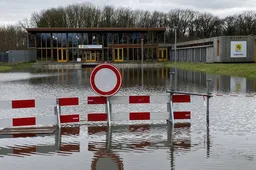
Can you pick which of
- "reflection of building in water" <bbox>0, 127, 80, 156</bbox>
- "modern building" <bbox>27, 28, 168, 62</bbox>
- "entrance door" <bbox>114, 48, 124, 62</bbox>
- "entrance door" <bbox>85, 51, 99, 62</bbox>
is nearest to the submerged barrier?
"reflection of building in water" <bbox>0, 127, 80, 156</bbox>

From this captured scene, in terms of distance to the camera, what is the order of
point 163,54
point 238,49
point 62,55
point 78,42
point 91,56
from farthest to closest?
point 163,54
point 78,42
point 91,56
point 62,55
point 238,49

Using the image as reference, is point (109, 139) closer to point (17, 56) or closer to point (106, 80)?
point (106, 80)

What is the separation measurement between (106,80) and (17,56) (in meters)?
74.1

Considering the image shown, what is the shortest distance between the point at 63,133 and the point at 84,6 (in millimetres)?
98550

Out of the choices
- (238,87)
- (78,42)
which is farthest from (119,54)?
(238,87)

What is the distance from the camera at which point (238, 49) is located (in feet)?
176

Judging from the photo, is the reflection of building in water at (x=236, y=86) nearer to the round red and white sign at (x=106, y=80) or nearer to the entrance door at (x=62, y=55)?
the round red and white sign at (x=106, y=80)

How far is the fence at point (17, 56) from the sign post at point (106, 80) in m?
71.3

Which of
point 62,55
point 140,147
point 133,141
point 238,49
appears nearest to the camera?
point 140,147

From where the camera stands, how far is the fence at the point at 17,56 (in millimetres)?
78000

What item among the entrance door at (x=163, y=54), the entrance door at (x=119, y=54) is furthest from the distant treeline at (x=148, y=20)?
the entrance door at (x=119, y=54)

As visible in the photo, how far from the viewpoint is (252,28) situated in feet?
314

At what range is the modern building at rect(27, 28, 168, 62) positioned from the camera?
79.9 metres

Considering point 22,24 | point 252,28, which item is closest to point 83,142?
point 252,28
